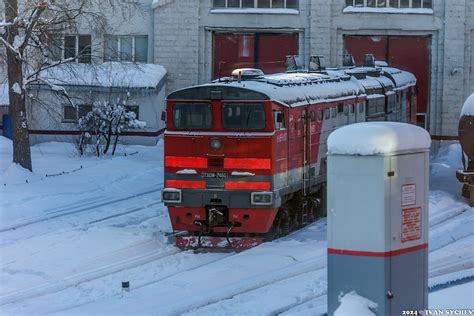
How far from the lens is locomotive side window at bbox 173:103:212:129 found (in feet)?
56.2

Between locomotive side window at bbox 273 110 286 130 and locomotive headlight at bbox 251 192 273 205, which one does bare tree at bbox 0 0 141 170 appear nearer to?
locomotive side window at bbox 273 110 286 130

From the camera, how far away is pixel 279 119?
1731cm

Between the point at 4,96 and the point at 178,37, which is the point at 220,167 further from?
the point at 4,96

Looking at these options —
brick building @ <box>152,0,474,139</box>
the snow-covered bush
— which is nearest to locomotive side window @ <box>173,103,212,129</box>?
the snow-covered bush

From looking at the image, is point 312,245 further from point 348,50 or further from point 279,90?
point 348,50

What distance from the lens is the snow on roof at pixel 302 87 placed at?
17.5m

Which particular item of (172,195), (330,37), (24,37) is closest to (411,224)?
(172,195)

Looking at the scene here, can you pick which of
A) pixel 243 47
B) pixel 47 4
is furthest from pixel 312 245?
pixel 243 47

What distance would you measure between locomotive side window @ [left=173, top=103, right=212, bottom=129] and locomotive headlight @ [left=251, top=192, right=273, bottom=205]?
1.47 meters

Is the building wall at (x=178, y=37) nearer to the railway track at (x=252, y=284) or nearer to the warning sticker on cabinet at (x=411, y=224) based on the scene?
the railway track at (x=252, y=284)

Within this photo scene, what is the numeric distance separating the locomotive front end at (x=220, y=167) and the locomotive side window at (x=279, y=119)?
167 millimetres

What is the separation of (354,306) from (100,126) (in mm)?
22400

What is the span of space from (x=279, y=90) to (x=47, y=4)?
27.0 feet

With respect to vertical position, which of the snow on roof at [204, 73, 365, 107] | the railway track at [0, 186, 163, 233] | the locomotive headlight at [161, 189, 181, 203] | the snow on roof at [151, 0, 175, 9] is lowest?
the railway track at [0, 186, 163, 233]
